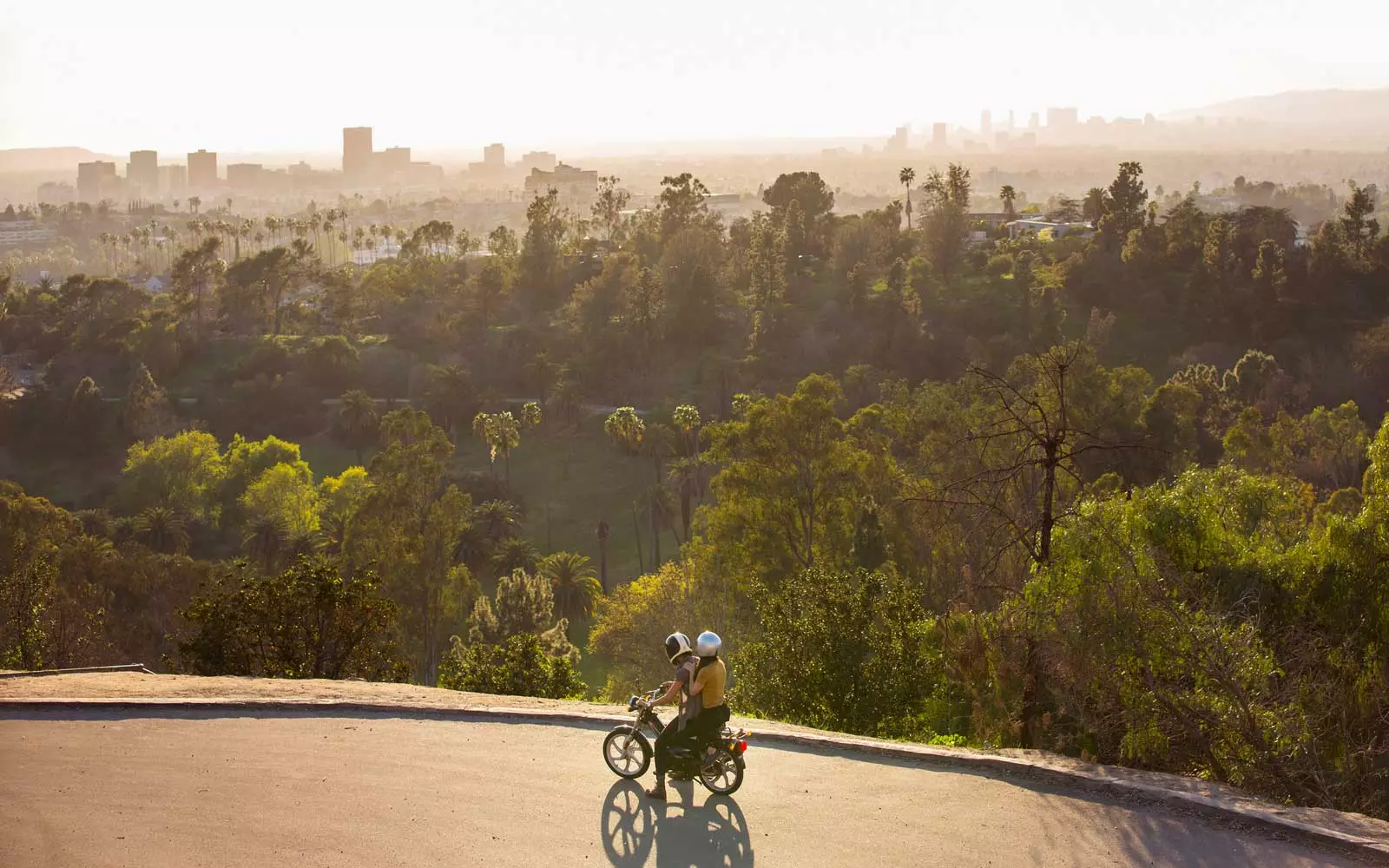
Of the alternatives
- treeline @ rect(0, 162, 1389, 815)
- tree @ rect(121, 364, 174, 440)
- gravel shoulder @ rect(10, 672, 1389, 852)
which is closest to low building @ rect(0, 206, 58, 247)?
treeline @ rect(0, 162, 1389, 815)

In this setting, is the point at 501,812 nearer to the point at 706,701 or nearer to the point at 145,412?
the point at 706,701

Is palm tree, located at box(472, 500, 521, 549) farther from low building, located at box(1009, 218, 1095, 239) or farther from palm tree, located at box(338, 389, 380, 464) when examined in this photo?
low building, located at box(1009, 218, 1095, 239)

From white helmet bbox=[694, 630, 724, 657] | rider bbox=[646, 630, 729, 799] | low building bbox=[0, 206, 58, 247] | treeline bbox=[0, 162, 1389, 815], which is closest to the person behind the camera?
white helmet bbox=[694, 630, 724, 657]

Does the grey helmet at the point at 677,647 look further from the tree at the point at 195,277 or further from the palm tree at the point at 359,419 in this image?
the tree at the point at 195,277

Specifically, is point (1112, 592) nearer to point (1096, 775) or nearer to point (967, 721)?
point (1096, 775)

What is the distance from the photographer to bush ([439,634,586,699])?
2025 centimetres

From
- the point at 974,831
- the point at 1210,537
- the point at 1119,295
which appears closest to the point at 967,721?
the point at 1210,537

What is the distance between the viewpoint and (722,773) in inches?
434

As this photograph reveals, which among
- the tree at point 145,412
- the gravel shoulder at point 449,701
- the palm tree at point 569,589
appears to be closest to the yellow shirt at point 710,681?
the gravel shoulder at point 449,701

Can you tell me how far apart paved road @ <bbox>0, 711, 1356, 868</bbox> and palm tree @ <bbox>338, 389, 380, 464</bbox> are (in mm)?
56290

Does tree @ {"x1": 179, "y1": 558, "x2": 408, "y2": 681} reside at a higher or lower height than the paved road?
lower

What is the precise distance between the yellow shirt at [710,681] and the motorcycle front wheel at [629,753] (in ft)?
2.65

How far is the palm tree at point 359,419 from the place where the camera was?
6781 cm

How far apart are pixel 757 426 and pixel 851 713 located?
1605 centimetres
